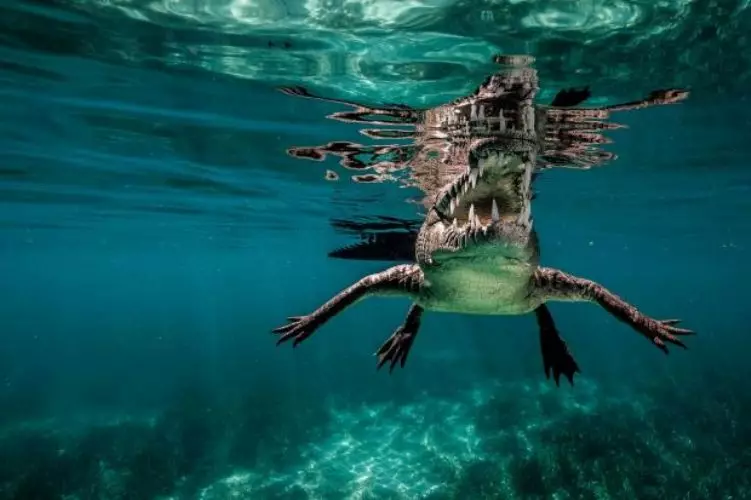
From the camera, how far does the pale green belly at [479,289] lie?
16.1ft

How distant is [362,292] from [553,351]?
9.53ft

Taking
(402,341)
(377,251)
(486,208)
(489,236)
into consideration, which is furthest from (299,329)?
(377,251)

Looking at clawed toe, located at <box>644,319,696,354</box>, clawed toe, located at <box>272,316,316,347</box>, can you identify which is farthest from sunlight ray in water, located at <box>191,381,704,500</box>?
clawed toe, located at <box>272,316,316,347</box>

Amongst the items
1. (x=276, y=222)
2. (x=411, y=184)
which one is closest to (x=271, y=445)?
(x=411, y=184)

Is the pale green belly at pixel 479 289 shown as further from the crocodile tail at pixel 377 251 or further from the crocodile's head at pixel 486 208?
→ the crocodile tail at pixel 377 251

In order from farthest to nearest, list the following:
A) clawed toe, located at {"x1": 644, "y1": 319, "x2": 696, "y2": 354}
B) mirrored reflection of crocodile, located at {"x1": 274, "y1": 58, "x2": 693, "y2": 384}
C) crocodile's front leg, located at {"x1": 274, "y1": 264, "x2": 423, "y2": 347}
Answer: crocodile's front leg, located at {"x1": 274, "y1": 264, "x2": 423, "y2": 347}, clawed toe, located at {"x1": 644, "y1": 319, "x2": 696, "y2": 354}, mirrored reflection of crocodile, located at {"x1": 274, "y1": 58, "x2": 693, "y2": 384}

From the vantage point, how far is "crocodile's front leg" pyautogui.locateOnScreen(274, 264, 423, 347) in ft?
19.9

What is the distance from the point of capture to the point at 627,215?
2931 centimetres

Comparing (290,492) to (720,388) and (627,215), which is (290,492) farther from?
(627,215)

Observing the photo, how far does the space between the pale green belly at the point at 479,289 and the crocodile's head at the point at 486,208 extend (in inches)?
13.6

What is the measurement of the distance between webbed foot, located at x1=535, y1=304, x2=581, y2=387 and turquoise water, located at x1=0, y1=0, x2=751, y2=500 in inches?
157

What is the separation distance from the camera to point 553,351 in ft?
23.7

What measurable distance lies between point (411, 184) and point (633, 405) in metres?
12.0

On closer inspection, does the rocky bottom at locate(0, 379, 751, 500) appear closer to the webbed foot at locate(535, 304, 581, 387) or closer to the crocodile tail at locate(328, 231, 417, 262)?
the crocodile tail at locate(328, 231, 417, 262)
